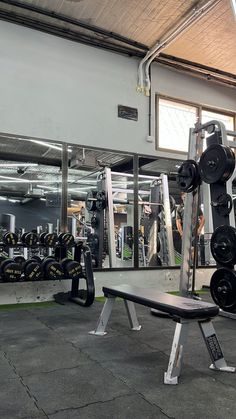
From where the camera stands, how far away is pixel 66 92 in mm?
4660

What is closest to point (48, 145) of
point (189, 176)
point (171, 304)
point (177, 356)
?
point (189, 176)

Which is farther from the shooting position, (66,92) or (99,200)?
(99,200)

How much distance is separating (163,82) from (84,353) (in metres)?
4.30

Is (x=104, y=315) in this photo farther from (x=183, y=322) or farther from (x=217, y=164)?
(x=217, y=164)

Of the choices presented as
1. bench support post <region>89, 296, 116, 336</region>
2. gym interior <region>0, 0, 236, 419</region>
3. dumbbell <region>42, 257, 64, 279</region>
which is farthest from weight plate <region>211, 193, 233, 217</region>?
dumbbell <region>42, 257, 64, 279</region>

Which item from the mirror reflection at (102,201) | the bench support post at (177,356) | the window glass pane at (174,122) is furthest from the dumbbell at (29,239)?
the window glass pane at (174,122)

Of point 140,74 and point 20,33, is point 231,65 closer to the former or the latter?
point 140,74

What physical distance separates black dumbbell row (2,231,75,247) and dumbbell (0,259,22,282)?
10.2 inches

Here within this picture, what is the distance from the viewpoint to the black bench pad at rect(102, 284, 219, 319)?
2090 mm

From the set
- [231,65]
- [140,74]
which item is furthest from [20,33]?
[231,65]

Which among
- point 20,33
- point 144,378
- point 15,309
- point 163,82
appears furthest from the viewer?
point 163,82

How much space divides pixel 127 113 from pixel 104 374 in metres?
3.82

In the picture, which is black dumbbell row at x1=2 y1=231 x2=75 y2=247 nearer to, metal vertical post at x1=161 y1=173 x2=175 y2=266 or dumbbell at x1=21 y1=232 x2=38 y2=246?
dumbbell at x1=21 y1=232 x2=38 y2=246

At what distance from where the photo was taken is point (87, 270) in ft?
13.1
